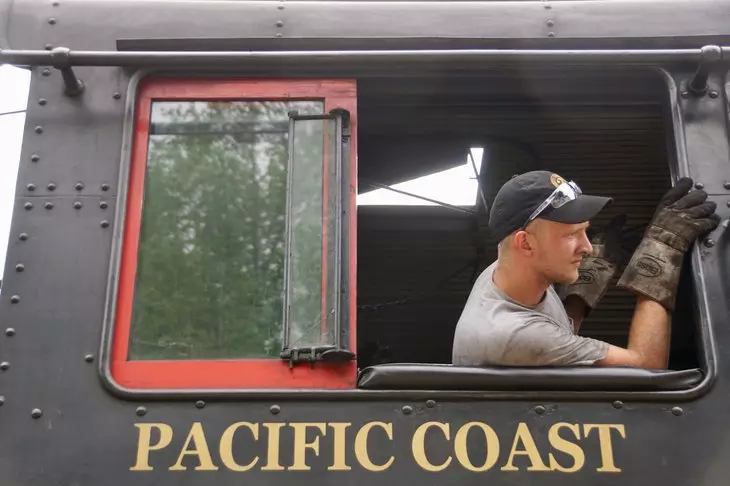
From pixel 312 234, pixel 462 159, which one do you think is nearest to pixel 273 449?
pixel 312 234

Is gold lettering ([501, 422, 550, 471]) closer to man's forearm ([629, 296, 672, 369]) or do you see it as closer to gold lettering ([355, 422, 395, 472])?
gold lettering ([355, 422, 395, 472])

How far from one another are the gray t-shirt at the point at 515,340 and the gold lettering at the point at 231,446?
1.74 ft

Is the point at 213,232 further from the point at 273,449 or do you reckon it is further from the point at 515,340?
the point at 515,340

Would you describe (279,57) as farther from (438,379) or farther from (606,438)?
(606,438)

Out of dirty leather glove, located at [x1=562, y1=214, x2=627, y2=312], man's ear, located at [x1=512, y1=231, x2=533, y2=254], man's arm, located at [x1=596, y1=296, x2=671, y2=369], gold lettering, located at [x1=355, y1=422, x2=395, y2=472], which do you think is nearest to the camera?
gold lettering, located at [x1=355, y1=422, x2=395, y2=472]

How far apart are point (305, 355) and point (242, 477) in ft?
0.98

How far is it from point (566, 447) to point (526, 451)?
88 mm

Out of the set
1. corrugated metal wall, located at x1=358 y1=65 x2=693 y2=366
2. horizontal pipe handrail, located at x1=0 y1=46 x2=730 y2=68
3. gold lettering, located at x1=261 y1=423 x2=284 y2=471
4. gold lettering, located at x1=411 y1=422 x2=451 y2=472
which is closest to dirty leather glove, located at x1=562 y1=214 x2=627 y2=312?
corrugated metal wall, located at x1=358 y1=65 x2=693 y2=366

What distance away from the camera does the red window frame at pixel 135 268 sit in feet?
6.57

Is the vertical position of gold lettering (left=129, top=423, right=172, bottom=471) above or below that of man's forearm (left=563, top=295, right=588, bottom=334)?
below

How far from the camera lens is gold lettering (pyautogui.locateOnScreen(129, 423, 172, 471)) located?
190 cm

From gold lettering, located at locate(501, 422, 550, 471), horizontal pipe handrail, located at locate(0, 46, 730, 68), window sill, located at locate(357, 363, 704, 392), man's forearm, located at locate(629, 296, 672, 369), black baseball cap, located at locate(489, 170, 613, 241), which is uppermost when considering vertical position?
horizontal pipe handrail, located at locate(0, 46, 730, 68)

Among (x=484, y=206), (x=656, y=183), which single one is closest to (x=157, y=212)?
(x=484, y=206)

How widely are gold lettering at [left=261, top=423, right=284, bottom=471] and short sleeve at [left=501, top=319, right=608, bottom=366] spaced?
55cm
